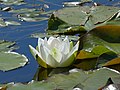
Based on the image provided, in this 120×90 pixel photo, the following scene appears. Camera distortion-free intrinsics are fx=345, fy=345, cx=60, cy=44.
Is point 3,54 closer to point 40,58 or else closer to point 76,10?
point 40,58

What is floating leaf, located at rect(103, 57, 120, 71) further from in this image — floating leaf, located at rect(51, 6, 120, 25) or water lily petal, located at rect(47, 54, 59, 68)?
floating leaf, located at rect(51, 6, 120, 25)

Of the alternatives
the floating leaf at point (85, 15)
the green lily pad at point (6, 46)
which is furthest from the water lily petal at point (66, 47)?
the floating leaf at point (85, 15)

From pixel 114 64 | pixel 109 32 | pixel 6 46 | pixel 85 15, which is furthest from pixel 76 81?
A: pixel 85 15

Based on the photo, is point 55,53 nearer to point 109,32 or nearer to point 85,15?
point 109,32

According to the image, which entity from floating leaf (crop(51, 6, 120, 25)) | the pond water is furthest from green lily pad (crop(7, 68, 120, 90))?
floating leaf (crop(51, 6, 120, 25))

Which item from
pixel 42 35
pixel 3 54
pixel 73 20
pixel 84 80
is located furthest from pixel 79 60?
pixel 73 20

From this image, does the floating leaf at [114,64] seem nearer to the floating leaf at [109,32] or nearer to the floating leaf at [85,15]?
the floating leaf at [109,32]
